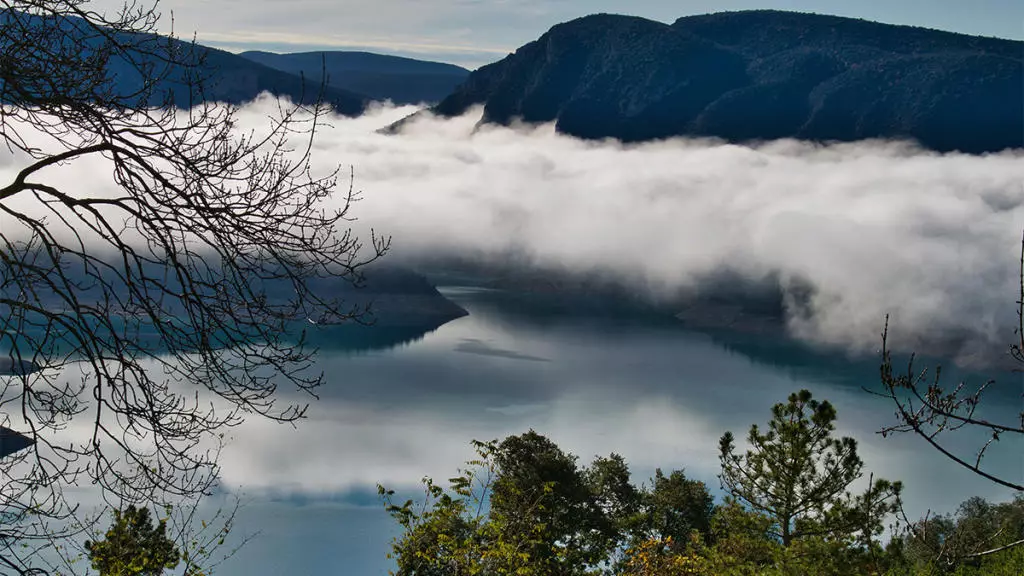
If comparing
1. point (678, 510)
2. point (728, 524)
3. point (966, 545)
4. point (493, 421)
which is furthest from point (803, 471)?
point (493, 421)

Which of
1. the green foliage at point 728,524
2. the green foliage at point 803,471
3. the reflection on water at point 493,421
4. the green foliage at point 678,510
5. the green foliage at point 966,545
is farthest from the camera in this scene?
the reflection on water at point 493,421

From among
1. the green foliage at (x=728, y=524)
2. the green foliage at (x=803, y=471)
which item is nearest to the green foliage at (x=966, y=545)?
the green foliage at (x=728, y=524)

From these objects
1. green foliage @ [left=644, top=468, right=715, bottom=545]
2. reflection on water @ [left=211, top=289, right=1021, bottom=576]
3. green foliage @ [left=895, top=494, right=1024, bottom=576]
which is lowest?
reflection on water @ [left=211, top=289, right=1021, bottom=576]

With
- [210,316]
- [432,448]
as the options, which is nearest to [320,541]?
[432,448]

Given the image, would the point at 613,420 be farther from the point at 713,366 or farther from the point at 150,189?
the point at 150,189

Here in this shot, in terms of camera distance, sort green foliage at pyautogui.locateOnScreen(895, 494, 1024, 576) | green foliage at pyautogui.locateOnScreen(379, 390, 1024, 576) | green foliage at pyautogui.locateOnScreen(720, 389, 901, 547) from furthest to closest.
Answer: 1. green foliage at pyautogui.locateOnScreen(720, 389, 901, 547)
2. green foliage at pyautogui.locateOnScreen(379, 390, 1024, 576)
3. green foliage at pyautogui.locateOnScreen(895, 494, 1024, 576)

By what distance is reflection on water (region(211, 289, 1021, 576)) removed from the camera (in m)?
67.2

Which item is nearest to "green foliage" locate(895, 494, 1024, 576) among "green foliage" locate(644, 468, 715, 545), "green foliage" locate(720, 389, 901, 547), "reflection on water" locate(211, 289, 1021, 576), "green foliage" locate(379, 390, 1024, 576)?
"green foliage" locate(379, 390, 1024, 576)

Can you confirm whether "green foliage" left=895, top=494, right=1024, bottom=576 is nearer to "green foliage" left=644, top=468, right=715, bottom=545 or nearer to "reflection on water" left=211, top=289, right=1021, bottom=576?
"green foliage" left=644, top=468, right=715, bottom=545

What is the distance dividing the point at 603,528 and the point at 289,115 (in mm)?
27636

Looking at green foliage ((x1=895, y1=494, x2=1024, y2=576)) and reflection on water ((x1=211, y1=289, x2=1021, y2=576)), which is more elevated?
green foliage ((x1=895, y1=494, x2=1024, y2=576))

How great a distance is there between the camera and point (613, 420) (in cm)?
11081

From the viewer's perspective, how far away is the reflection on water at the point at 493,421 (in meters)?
67.2

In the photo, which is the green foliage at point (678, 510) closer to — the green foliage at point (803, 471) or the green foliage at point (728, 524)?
the green foliage at point (728, 524)
